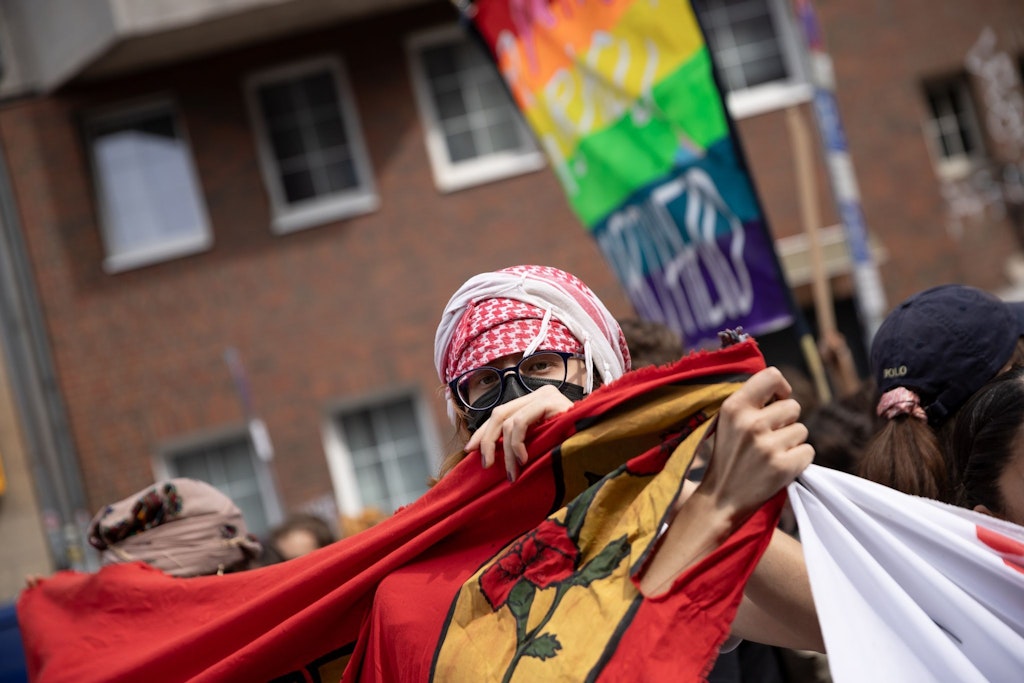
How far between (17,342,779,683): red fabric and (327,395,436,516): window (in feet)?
31.5

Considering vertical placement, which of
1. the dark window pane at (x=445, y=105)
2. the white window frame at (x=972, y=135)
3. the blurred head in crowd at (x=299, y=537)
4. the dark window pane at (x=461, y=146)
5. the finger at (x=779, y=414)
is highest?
the dark window pane at (x=445, y=105)

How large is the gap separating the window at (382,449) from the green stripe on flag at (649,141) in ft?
25.4

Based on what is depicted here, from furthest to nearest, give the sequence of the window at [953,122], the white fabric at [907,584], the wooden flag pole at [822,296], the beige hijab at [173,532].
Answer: the window at [953,122] → the wooden flag pole at [822,296] → the beige hijab at [173,532] → the white fabric at [907,584]

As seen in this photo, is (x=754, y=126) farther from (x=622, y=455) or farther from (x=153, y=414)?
(x=622, y=455)

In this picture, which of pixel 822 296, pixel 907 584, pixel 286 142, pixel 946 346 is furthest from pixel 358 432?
pixel 907 584

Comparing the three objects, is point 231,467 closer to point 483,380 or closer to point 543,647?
point 483,380

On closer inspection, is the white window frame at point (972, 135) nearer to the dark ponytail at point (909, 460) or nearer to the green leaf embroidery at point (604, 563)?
the dark ponytail at point (909, 460)

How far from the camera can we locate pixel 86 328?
12156mm

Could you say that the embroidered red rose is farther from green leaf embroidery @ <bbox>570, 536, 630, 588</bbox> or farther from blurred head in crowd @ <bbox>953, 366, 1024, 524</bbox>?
blurred head in crowd @ <bbox>953, 366, 1024, 524</bbox>

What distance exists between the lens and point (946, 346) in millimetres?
2510

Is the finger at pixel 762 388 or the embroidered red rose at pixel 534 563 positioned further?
the embroidered red rose at pixel 534 563

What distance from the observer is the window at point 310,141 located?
12.3 meters

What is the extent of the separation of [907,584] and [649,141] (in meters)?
2.99

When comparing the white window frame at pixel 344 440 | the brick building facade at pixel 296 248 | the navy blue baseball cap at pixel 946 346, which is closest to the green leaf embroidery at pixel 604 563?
the navy blue baseball cap at pixel 946 346
